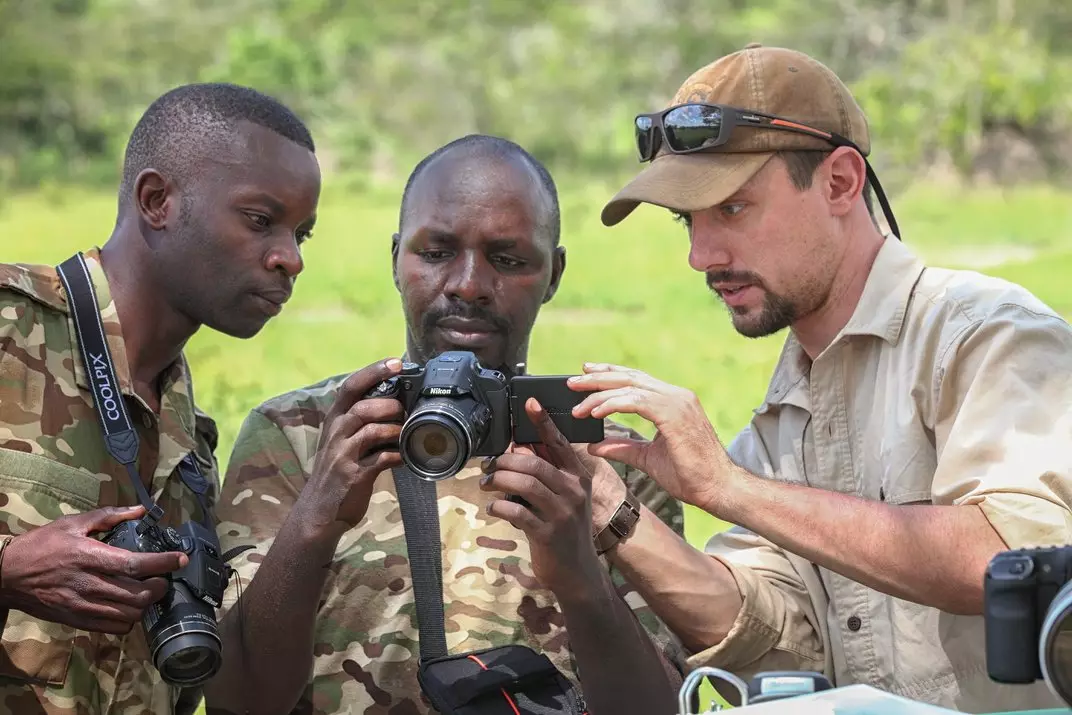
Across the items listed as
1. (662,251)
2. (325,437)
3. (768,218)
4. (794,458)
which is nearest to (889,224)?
(768,218)

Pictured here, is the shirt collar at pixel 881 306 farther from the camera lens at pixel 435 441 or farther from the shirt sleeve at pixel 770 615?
the camera lens at pixel 435 441

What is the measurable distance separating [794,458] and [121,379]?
1.89 meters

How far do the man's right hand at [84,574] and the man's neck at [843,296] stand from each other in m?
1.86

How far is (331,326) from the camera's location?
14500 millimetres

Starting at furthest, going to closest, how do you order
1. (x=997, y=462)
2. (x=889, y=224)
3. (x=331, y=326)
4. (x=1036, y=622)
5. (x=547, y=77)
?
(x=547, y=77) → (x=331, y=326) → (x=889, y=224) → (x=997, y=462) → (x=1036, y=622)

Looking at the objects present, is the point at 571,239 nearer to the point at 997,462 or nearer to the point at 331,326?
the point at 331,326

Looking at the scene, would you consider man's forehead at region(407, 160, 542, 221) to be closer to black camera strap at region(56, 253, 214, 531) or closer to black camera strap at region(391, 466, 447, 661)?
black camera strap at region(391, 466, 447, 661)

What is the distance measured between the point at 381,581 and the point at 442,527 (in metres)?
0.24

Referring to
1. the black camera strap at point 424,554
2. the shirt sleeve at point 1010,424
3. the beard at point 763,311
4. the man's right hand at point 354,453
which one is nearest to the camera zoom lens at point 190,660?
the man's right hand at point 354,453

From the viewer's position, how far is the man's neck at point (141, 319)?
13.8 feet

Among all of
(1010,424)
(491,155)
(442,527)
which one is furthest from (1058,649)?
(491,155)

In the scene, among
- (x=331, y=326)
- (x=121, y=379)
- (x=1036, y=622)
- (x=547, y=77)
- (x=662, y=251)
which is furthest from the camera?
(x=547, y=77)

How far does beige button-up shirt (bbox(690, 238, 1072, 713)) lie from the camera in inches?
144

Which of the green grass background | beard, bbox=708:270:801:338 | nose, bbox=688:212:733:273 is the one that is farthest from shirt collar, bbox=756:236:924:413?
the green grass background
